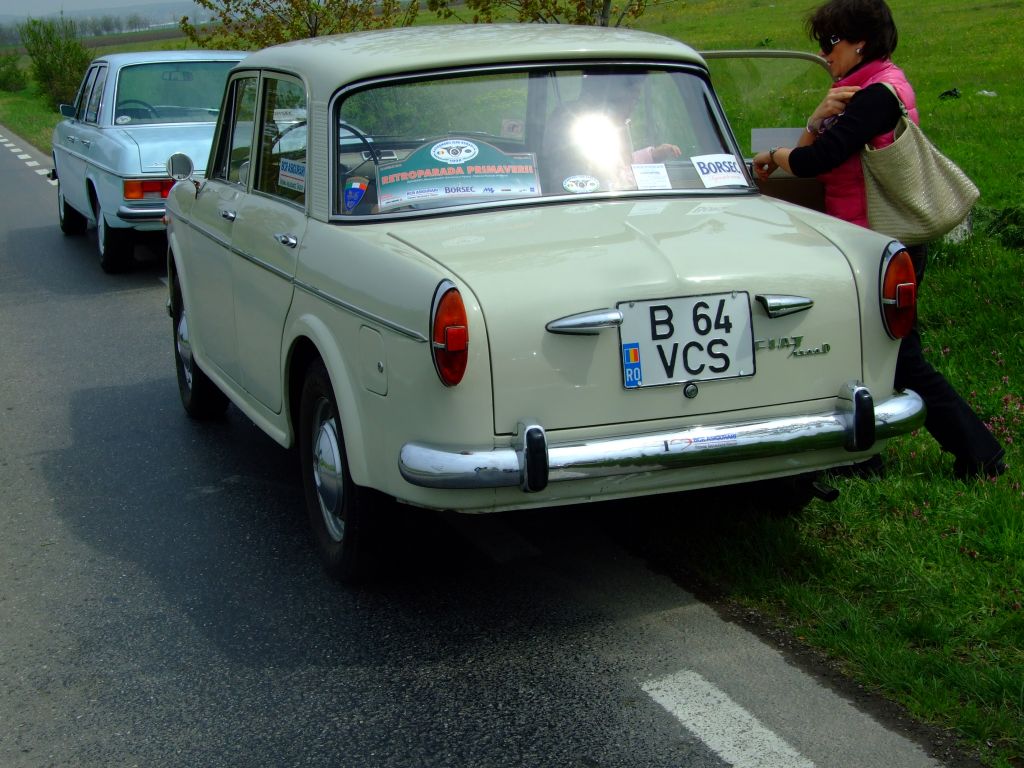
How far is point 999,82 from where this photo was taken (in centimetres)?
2019

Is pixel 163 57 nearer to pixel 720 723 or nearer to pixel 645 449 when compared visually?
pixel 645 449

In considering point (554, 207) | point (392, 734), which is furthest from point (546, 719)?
point (554, 207)

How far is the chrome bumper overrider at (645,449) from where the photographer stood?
141 inches

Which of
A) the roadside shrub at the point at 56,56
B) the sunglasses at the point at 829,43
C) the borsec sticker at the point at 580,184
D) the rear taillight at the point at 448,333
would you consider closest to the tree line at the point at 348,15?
the sunglasses at the point at 829,43

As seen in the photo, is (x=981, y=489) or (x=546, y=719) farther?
(x=981, y=489)

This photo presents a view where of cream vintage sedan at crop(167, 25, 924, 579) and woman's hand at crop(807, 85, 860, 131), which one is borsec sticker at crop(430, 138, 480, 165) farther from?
woman's hand at crop(807, 85, 860, 131)

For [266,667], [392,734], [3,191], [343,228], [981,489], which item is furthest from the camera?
[3,191]

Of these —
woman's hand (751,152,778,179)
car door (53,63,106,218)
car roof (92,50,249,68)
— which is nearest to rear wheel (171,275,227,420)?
woman's hand (751,152,778,179)

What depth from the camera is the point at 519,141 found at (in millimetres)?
4586

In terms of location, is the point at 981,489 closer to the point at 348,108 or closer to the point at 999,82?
the point at 348,108

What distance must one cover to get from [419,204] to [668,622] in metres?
1.58

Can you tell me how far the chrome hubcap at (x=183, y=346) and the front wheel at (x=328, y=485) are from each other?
212 cm

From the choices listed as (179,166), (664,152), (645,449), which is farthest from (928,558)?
(179,166)

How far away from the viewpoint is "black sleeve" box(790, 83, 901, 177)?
4.79m
